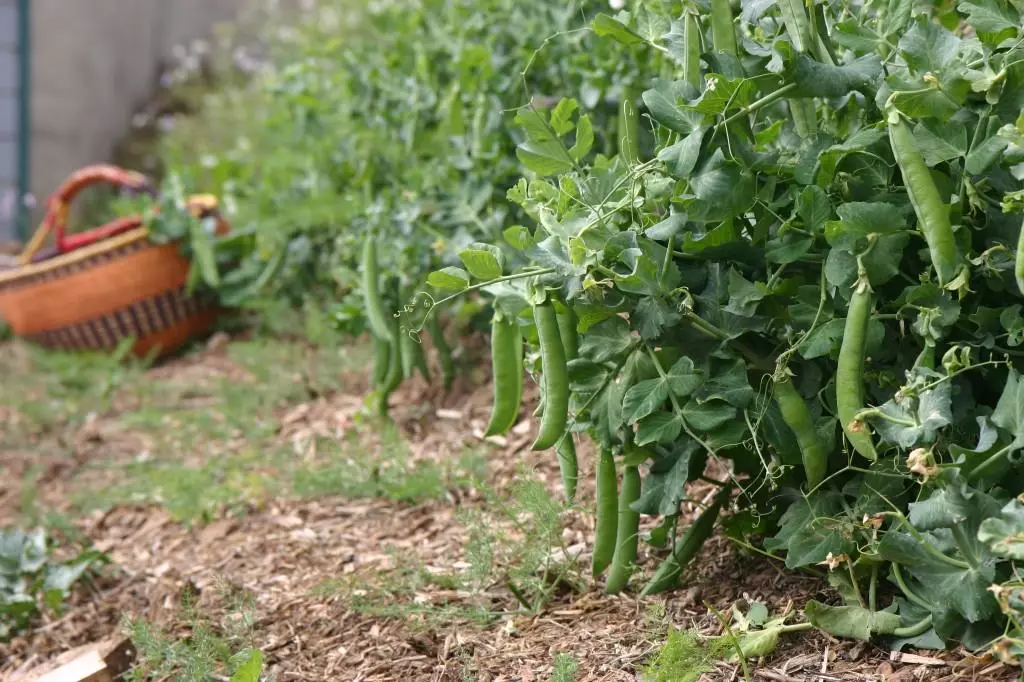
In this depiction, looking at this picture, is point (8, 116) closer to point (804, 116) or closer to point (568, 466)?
point (568, 466)

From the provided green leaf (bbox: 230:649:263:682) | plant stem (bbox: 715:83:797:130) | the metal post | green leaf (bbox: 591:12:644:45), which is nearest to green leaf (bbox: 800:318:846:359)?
plant stem (bbox: 715:83:797:130)

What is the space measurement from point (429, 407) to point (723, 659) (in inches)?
67.1

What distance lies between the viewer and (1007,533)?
4.75 feet

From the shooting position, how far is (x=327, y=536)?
8.85ft

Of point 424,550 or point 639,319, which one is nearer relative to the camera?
point 639,319

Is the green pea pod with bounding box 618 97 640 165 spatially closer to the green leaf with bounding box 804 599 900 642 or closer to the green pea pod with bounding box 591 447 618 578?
the green pea pod with bounding box 591 447 618 578

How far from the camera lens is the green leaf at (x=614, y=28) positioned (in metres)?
1.80

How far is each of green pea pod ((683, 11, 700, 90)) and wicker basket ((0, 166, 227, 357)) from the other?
3356 millimetres

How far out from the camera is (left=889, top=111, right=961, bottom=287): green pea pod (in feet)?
5.12

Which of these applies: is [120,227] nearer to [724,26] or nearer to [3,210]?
[3,210]

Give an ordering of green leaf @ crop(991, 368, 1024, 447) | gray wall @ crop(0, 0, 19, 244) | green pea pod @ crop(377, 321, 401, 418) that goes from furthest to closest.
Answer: gray wall @ crop(0, 0, 19, 244), green pea pod @ crop(377, 321, 401, 418), green leaf @ crop(991, 368, 1024, 447)

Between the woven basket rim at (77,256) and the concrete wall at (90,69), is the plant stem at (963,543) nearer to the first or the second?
the woven basket rim at (77,256)

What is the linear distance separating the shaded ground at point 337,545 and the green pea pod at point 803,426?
30 centimetres

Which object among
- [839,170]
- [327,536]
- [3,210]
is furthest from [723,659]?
[3,210]
